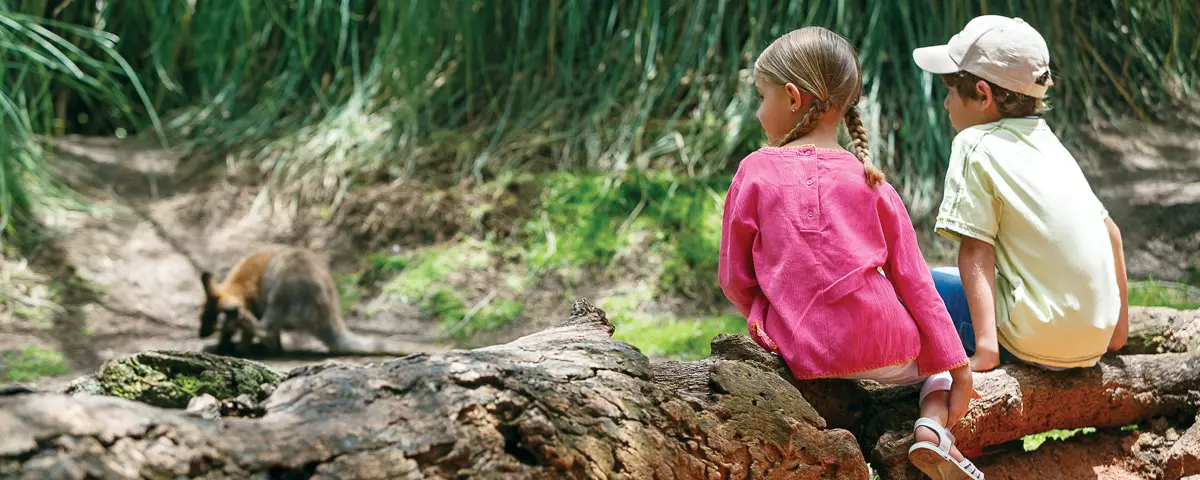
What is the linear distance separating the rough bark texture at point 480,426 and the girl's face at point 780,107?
62cm

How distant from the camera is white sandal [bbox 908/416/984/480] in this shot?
94.4 inches

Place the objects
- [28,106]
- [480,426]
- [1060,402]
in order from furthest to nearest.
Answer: [28,106] → [1060,402] → [480,426]

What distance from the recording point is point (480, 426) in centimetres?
198

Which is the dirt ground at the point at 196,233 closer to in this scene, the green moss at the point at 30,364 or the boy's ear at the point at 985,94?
the green moss at the point at 30,364

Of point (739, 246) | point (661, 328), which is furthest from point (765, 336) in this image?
point (661, 328)

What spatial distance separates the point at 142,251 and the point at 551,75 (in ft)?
9.89

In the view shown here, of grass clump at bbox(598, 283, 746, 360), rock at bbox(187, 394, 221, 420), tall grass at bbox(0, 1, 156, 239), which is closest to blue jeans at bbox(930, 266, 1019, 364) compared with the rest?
grass clump at bbox(598, 283, 746, 360)

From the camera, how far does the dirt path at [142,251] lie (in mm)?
5770

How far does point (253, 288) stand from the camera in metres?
6.22

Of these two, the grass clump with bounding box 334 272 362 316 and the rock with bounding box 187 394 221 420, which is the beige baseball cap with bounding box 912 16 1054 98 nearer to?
the rock with bounding box 187 394 221 420

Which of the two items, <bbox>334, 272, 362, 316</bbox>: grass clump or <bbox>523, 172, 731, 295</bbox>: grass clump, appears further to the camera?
<bbox>334, 272, 362, 316</bbox>: grass clump

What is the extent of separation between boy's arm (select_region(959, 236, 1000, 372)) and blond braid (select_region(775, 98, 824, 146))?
60 centimetres

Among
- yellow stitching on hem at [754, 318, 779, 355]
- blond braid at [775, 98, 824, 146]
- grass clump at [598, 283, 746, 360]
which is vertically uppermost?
blond braid at [775, 98, 824, 146]

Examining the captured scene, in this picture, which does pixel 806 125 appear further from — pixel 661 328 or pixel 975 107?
pixel 661 328
